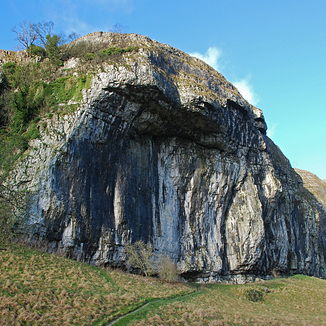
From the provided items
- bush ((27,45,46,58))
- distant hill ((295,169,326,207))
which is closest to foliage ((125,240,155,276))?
bush ((27,45,46,58))

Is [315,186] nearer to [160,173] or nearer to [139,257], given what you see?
[160,173]

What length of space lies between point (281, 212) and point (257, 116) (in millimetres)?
14257

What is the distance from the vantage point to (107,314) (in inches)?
649

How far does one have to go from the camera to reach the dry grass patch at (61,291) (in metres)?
14.6

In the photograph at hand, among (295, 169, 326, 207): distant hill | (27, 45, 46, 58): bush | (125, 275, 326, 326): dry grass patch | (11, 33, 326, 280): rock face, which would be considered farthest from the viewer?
(295, 169, 326, 207): distant hill

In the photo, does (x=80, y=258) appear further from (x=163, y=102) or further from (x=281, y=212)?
(x=281, y=212)

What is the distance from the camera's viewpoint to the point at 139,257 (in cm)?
2927

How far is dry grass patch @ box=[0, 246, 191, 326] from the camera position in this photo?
48.0 feet

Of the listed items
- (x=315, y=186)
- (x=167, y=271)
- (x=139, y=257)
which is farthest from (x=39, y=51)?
(x=315, y=186)

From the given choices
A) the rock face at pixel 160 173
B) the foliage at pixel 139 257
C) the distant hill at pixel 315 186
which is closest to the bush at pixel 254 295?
the rock face at pixel 160 173

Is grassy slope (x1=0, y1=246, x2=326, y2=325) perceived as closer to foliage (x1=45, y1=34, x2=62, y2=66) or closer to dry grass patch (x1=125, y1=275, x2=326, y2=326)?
dry grass patch (x1=125, y1=275, x2=326, y2=326)

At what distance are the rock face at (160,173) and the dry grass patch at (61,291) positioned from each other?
3.26 meters

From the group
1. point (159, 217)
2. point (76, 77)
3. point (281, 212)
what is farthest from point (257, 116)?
point (76, 77)

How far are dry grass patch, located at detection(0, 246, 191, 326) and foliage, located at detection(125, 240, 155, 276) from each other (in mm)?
2441
